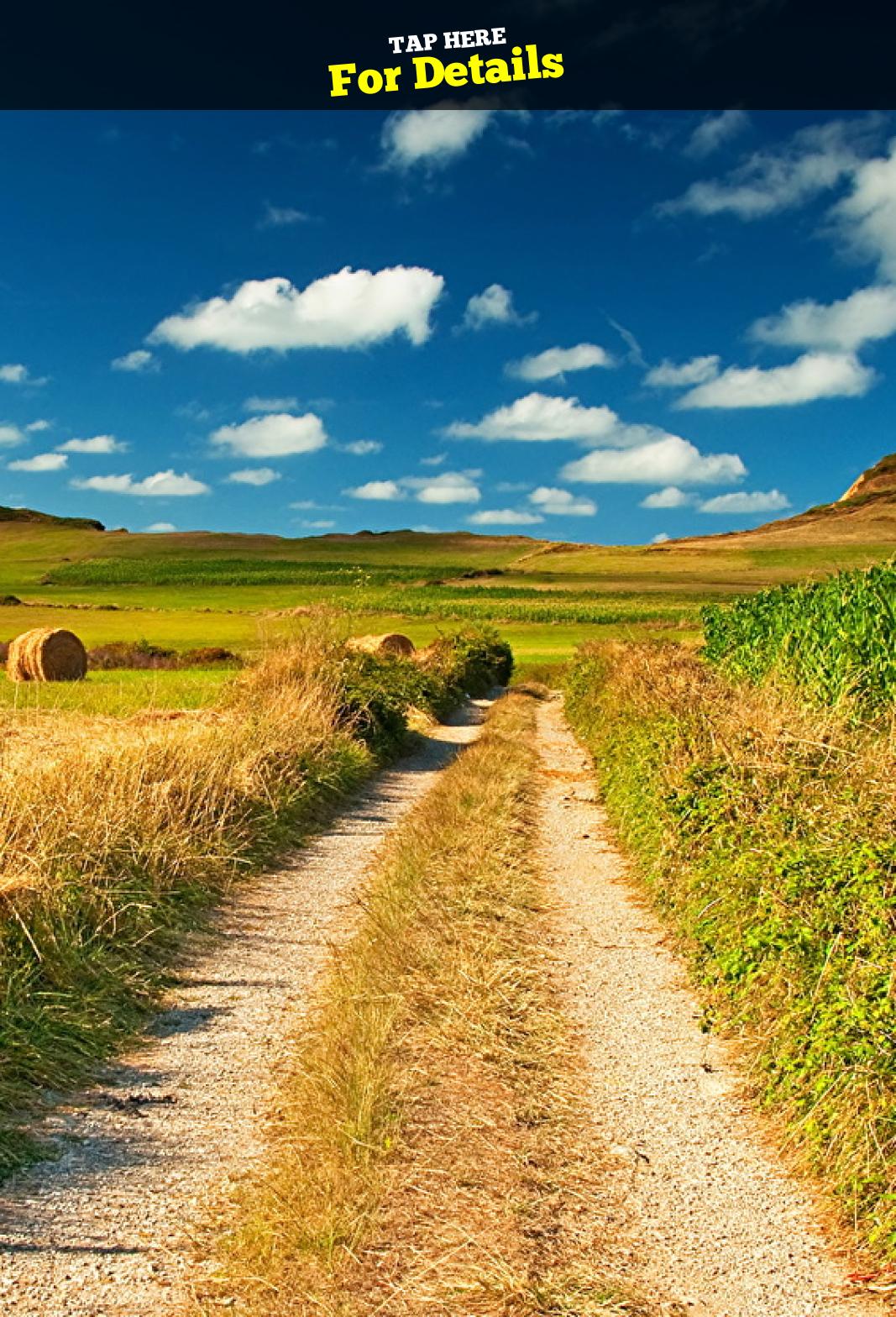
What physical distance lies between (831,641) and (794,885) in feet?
32.4

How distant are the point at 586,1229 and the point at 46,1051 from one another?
9.99 ft

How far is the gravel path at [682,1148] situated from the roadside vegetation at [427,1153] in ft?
0.71

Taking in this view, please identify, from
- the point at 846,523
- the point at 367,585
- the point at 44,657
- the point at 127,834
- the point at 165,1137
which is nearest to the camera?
the point at 165,1137

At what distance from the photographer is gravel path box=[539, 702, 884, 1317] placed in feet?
13.5

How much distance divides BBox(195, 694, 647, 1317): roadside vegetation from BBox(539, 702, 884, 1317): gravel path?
0.22 meters

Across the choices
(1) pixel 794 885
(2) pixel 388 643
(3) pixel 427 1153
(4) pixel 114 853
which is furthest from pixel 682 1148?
(2) pixel 388 643

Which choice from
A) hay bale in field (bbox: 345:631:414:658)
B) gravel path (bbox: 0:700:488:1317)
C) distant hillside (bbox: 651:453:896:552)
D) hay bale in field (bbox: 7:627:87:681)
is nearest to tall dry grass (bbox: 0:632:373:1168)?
gravel path (bbox: 0:700:488:1317)

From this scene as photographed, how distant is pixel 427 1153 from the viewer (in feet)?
16.0

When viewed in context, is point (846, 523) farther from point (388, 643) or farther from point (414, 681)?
point (414, 681)

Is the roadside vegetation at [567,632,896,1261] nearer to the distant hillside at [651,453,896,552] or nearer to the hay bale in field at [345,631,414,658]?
the hay bale in field at [345,631,414,658]

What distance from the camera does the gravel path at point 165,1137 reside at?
160 inches

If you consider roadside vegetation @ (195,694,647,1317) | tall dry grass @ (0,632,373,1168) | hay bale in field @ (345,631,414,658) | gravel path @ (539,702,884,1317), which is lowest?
gravel path @ (539,702,884,1317)

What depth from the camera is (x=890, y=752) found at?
25.3ft

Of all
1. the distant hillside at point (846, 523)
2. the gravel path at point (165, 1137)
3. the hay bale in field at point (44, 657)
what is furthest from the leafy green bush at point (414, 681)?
the distant hillside at point (846, 523)
